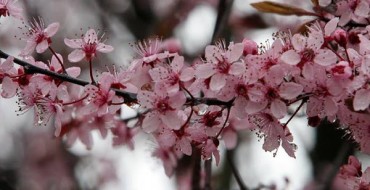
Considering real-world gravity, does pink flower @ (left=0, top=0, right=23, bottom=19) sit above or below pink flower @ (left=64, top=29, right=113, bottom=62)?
above

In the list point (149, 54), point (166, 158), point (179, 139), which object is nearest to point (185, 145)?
point (179, 139)

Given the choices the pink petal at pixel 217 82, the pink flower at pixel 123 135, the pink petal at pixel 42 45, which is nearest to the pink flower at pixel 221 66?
the pink petal at pixel 217 82

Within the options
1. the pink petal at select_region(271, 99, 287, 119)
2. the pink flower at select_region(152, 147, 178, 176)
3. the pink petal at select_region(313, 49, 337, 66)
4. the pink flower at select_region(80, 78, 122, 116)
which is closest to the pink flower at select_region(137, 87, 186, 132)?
the pink flower at select_region(80, 78, 122, 116)

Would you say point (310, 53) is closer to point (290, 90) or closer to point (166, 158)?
point (290, 90)

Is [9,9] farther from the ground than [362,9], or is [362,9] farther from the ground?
[9,9]

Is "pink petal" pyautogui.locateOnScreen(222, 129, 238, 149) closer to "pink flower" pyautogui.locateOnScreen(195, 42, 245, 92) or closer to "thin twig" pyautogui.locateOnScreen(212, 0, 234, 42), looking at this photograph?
"thin twig" pyautogui.locateOnScreen(212, 0, 234, 42)
